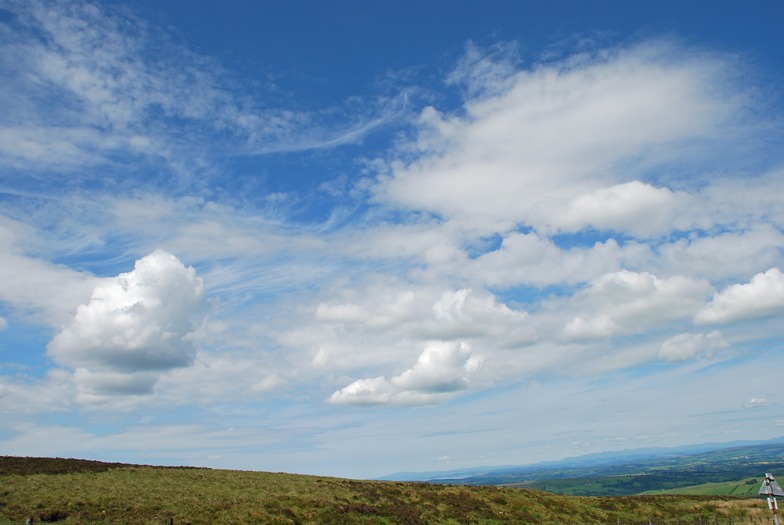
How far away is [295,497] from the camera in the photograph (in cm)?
4991

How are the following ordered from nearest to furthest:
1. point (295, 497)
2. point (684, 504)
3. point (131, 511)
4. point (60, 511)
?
point (60, 511), point (131, 511), point (295, 497), point (684, 504)

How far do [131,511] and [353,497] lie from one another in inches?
830

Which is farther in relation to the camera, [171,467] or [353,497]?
[171,467]

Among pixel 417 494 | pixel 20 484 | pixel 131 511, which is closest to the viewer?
pixel 131 511

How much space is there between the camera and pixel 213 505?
44.1 metres

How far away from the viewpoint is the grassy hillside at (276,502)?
40062mm

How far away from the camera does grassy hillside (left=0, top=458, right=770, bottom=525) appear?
131ft

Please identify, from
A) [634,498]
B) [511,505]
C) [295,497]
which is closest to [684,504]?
[634,498]

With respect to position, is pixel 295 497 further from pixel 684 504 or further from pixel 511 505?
pixel 684 504

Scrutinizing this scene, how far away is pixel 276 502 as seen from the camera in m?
47.3

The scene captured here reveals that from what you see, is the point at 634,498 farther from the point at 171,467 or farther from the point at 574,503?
the point at 171,467

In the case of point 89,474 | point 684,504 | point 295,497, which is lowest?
point 684,504

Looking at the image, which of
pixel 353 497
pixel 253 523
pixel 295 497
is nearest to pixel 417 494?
pixel 353 497

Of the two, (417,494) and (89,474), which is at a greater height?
(89,474)
